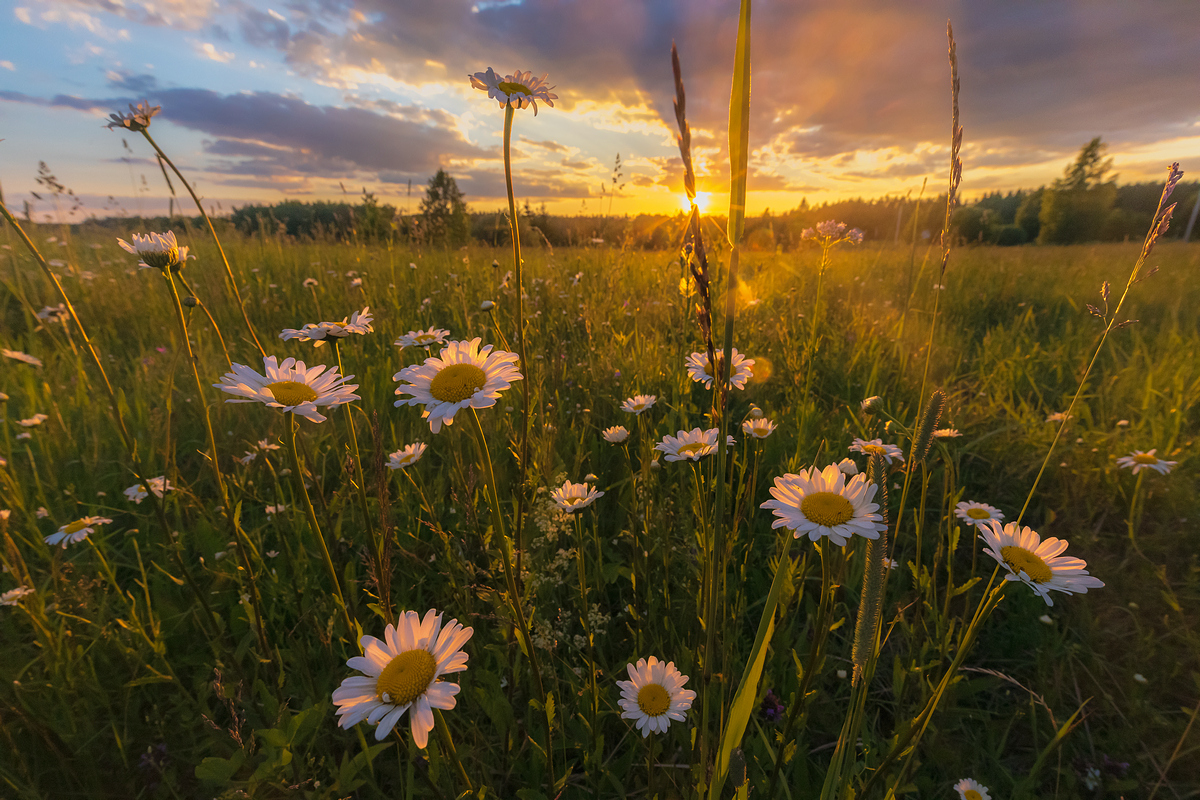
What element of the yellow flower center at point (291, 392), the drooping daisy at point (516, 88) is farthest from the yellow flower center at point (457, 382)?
the drooping daisy at point (516, 88)

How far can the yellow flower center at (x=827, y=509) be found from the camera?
906 mm

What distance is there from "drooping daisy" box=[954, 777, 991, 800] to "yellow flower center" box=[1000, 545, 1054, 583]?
60 centimetres

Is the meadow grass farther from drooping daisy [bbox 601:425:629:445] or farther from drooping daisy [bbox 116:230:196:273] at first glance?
drooping daisy [bbox 116:230:196:273]

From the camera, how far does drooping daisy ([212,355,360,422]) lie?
0.99m

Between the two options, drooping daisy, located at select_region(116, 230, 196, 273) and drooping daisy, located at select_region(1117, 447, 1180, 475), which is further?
drooping daisy, located at select_region(1117, 447, 1180, 475)

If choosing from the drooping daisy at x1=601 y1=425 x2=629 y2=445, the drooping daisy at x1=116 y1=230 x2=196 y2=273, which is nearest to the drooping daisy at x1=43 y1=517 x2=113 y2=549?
the drooping daisy at x1=116 y1=230 x2=196 y2=273

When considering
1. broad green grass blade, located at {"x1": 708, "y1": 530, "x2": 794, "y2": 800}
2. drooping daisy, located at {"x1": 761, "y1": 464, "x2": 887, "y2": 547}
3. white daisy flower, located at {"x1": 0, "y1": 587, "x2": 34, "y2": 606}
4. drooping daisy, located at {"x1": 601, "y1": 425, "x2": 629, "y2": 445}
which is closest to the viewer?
broad green grass blade, located at {"x1": 708, "y1": 530, "x2": 794, "y2": 800}

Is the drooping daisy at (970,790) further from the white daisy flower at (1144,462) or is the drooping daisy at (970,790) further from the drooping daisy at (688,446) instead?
the white daisy flower at (1144,462)

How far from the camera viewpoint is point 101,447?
2.54m

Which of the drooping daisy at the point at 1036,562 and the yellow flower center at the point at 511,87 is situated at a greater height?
the yellow flower center at the point at 511,87

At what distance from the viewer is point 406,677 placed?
0.80m

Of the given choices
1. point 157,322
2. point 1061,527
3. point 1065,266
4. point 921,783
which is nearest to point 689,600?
point 921,783

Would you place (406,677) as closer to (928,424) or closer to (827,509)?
(827,509)

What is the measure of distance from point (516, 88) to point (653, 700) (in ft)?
4.41
